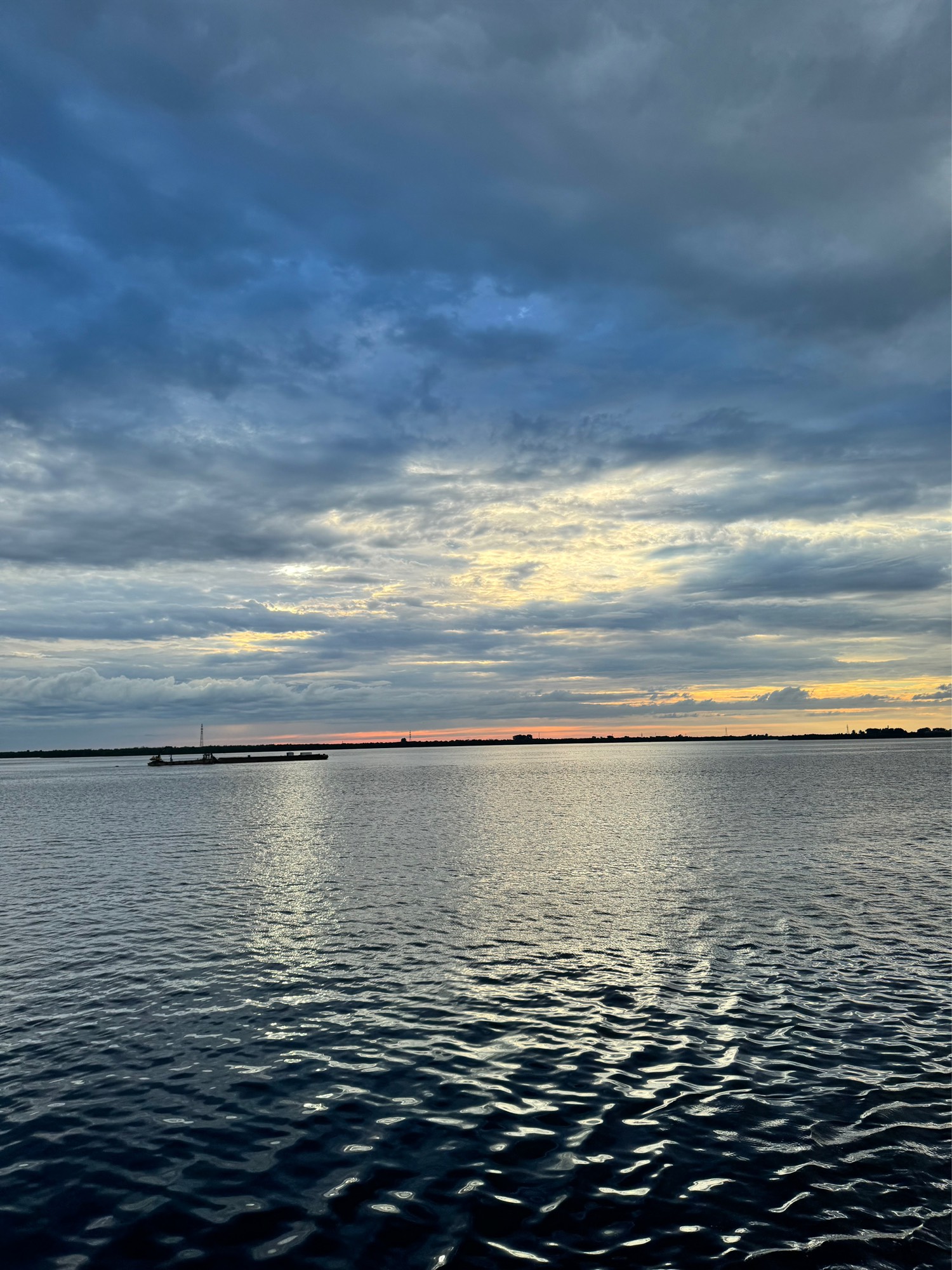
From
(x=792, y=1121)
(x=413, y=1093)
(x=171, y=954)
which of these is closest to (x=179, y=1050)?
(x=413, y=1093)

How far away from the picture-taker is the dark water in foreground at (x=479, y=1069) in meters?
13.6

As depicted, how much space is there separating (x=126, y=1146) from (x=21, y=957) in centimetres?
1877

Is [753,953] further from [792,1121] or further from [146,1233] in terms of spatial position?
[146,1233]

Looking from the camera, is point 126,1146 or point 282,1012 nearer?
point 126,1146

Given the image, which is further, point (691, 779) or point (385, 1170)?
point (691, 779)

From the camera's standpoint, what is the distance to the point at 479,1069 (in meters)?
20.0

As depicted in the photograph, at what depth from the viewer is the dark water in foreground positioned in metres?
13.6

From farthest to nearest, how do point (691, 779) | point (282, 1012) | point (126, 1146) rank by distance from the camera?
point (691, 779) < point (282, 1012) < point (126, 1146)

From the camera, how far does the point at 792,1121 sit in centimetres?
1703

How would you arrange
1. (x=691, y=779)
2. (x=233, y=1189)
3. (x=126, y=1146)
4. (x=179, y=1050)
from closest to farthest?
(x=233, y=1189) < (x=126, y=1146) < (x=179, y=1050) < (x=691, y=779)

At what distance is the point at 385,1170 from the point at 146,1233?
449cm

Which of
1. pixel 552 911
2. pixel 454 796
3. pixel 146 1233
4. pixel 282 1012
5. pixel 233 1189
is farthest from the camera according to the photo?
pixel 454 796

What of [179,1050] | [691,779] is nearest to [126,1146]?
[179,1050]

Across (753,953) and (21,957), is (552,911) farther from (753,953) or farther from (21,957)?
(21,957)
